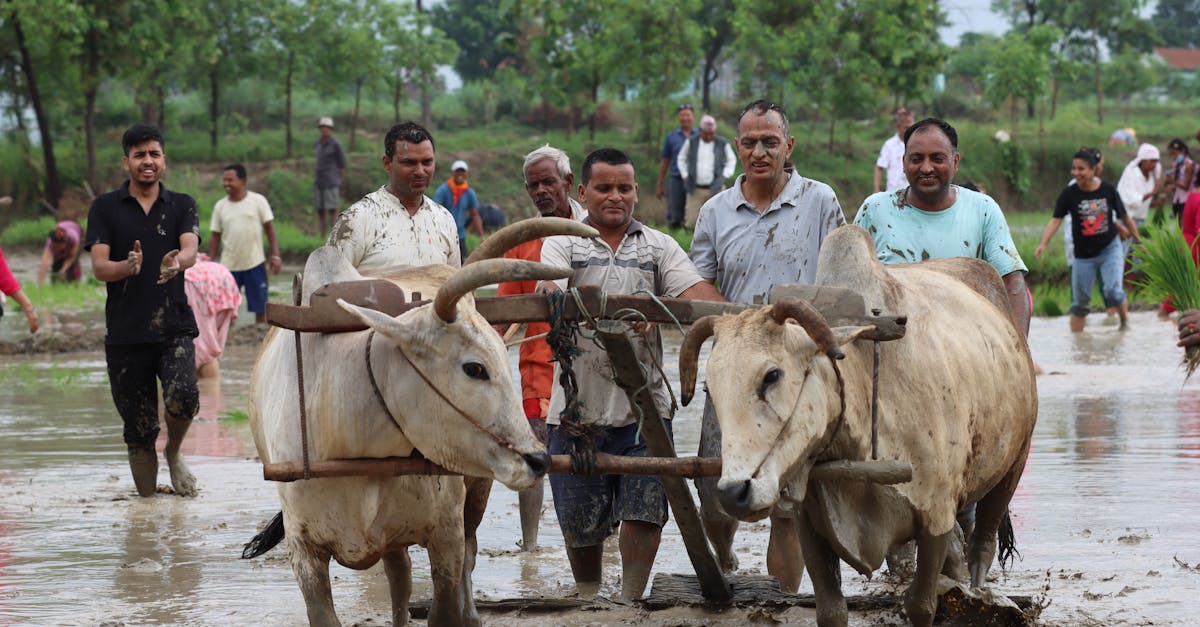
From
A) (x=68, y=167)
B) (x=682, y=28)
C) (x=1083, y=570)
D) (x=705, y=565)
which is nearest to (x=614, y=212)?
(x=705, y=565)

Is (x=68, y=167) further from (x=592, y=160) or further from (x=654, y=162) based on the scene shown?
(x=592, y=160)

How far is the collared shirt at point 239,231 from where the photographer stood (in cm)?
1370

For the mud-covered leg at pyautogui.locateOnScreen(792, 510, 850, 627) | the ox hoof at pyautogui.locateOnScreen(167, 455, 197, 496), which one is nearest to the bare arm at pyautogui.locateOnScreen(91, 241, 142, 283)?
the ox hoof at pyautogui.locateOnScreen(167, 455, 197, 496)

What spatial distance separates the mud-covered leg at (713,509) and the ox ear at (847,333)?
0.73m

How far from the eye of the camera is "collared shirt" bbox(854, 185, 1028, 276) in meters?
5.96

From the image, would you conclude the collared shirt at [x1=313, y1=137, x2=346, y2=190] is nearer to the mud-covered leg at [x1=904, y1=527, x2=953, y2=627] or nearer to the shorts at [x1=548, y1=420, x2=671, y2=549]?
the shorts at [x1=548, y1=420, x2=671, y2=549]

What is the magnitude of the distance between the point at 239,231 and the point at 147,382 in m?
5.92

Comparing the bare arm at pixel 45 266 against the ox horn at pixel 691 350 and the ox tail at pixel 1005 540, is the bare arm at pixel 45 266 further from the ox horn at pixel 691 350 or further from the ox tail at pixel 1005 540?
the ox horn at pixel 691 350

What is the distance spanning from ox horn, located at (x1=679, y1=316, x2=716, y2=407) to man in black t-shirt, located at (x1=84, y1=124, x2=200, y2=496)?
3.85 m

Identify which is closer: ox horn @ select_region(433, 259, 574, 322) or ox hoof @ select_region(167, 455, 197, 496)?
ox horn @ select_region(433, 259, 574, 322)

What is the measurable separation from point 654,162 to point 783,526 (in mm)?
22828

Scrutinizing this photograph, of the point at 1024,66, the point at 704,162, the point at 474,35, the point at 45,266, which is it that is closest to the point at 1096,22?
the point at 1024,66

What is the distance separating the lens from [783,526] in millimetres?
5809

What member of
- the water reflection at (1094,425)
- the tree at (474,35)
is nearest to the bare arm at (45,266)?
the water reflection at (1094,425)
